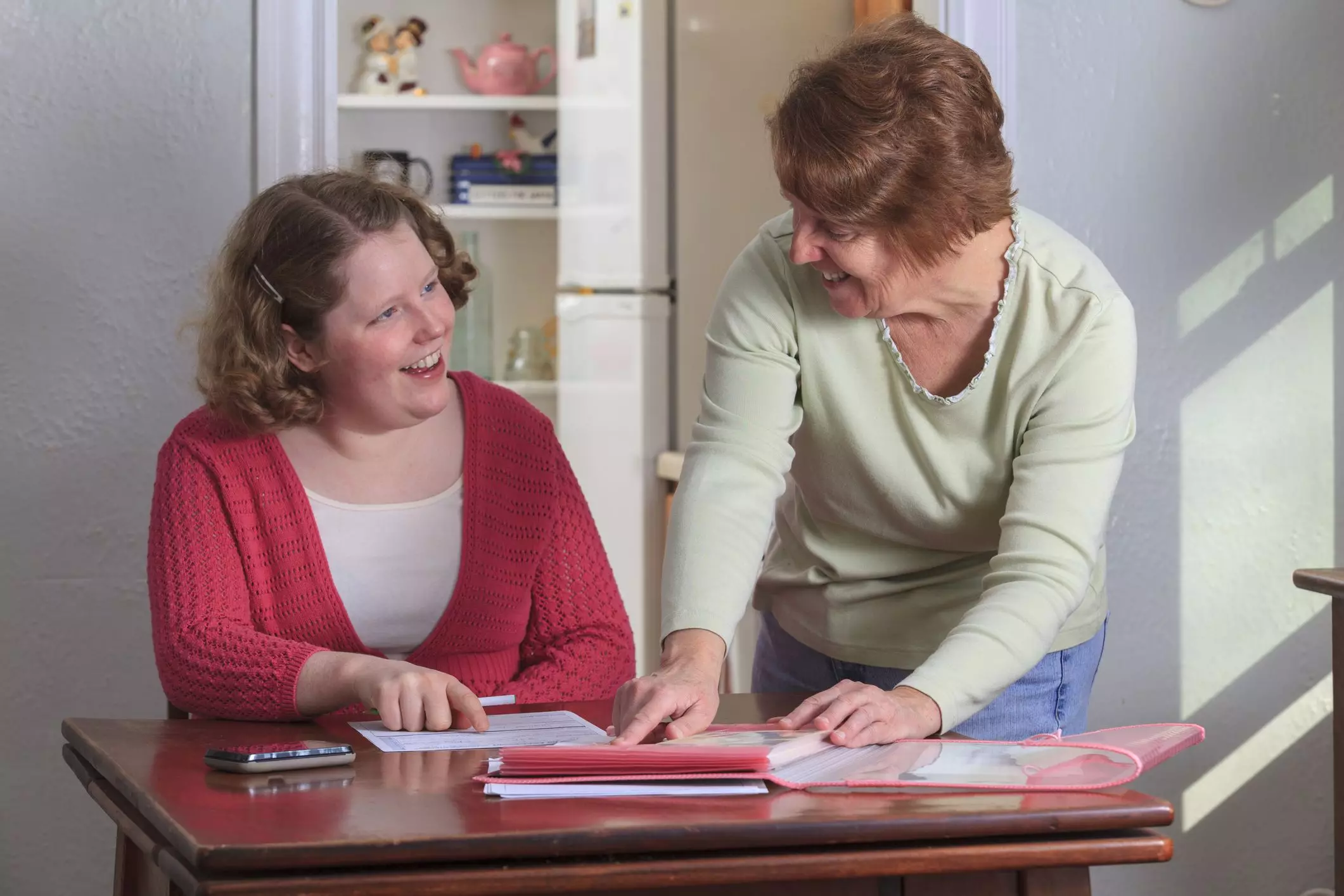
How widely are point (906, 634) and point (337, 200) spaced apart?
80cm

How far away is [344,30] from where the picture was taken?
154 inches

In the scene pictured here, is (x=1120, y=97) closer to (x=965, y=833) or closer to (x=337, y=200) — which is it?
(x=337, y=200)

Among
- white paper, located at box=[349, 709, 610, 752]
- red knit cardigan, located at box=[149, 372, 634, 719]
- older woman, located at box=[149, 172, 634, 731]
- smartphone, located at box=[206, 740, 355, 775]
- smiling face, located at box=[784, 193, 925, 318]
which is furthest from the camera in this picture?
older woman, located at box=[149, 172, 634, 731]

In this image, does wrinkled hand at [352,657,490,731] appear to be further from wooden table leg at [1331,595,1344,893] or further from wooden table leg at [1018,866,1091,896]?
wooden table leg at [1331,595,1344,893]

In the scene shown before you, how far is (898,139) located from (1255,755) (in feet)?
4.81

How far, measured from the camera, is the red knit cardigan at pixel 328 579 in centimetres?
139

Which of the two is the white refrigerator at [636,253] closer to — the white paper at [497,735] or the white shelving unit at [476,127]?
the white shelving unit at [476,127]

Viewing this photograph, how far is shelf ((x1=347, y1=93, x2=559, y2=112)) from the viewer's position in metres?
3.77

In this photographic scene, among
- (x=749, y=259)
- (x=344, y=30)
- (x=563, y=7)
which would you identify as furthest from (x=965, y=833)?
(x=344, y=30)

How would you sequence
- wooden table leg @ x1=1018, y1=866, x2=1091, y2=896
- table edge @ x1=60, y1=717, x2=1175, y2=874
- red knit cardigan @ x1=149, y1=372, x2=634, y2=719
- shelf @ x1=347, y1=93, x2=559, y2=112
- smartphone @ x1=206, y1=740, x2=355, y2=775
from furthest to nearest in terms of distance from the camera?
shelf @ x1=347, y1=93, x2=559, y2=112 < red knit cardigan @ x1=149, y1=372, x2=634, y2=719 < smartphone @ x1=206, y1=740, x2=355, y2=775 < wooden table leg @ x1=1018, y1=866, x2=1091, y2=896 < table edge @ x1=60, y1=717, x2=1175, y2=874

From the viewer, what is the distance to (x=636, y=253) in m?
3.49

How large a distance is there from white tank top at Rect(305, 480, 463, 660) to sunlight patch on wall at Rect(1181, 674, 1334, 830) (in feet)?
4.35

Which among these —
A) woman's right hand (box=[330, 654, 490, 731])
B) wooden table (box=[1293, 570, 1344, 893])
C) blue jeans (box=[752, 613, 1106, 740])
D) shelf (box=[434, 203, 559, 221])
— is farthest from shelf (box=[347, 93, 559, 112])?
woman's right hand (box=[330, 654, 490, 731])

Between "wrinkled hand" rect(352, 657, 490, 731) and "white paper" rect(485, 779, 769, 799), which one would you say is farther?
"wrinkled hand" rect(352, 657, 490, 731)
